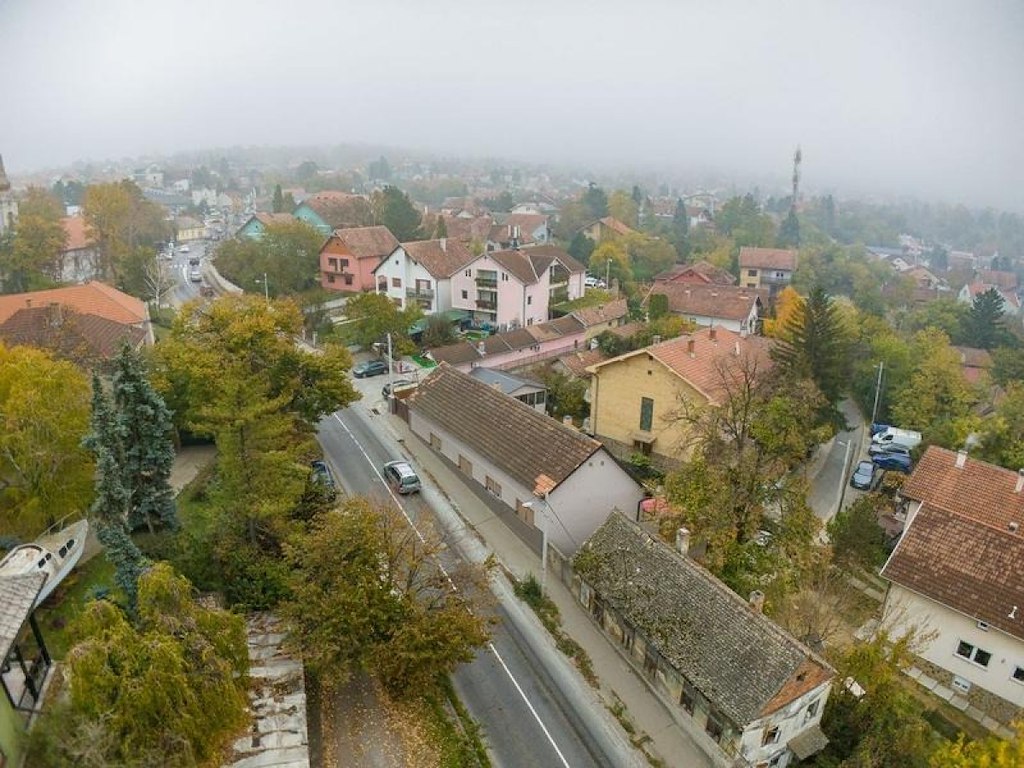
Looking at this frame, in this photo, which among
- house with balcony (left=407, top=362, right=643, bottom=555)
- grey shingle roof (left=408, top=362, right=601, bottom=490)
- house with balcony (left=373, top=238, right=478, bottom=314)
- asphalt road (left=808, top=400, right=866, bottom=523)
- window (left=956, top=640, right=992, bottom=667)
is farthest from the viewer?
house with balcony (left=373, top=238, right=478, bottom=314)

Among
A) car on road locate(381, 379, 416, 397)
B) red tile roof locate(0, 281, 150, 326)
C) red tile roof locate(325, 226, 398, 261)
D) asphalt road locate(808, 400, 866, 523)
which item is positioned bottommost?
asphalt road locate(808, 400, 866, 523)

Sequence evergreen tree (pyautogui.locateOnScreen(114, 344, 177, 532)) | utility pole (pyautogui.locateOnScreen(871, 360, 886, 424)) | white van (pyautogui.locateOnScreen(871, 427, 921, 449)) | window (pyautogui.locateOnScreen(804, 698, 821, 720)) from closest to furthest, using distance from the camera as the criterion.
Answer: window (pyautogui.locateOnScreen(804, 698, 821, 720)), evergreen tree (pyautogui.locateOnScreen(114, 344, 177, 532)), white van (pyautogui.locateOnScreen(871, 427, 921, 449)), utility pole (pyautogui.locateOnScreen(871, 360, 886, 424))

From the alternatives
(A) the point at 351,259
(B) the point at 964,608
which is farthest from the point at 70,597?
(A) the point at 351,259

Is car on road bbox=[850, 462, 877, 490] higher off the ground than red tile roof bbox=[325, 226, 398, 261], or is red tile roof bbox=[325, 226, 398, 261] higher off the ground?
red tile roof bbox=[325, 226, 398, 261]

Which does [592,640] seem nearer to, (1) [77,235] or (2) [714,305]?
(2) [714,305]

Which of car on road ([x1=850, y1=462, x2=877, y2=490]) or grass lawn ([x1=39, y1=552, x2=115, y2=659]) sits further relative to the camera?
car on road ([x1=850, y1=462, x2=877, y2=490])

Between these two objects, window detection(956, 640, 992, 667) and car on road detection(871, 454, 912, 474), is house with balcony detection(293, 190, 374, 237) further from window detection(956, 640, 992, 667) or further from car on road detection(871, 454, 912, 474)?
window detection(956, 640, 992, 667)

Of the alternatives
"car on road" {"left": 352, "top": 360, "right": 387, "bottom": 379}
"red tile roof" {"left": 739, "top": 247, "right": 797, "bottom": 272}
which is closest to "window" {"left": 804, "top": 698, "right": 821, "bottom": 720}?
"car on road" {"left": 352, "top": 360, "right": 387, "bottom": 379}

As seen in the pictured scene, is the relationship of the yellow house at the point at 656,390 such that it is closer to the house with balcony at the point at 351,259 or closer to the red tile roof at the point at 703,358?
the red tile roof at the point at 703,358
